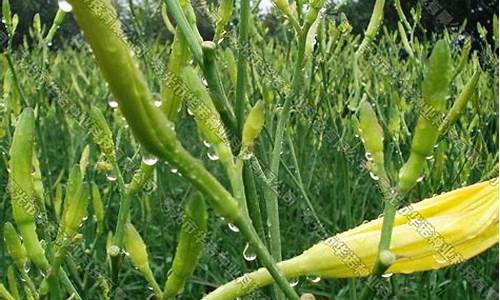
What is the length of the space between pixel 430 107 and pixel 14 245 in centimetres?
41

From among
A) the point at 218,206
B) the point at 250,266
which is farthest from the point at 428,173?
the point at 218,206

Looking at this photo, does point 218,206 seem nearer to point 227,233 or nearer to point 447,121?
point 447,121

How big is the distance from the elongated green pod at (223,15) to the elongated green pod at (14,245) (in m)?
0.26

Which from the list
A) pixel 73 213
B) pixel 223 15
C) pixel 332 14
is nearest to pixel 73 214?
pixel 73 213

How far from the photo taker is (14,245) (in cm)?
70

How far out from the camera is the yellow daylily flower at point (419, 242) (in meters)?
0.56

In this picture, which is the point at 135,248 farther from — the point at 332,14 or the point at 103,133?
the point at 332,14

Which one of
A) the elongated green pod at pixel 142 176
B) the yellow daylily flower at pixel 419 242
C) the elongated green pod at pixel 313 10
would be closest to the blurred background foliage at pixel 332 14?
the elongated green pod at pixel 313 10

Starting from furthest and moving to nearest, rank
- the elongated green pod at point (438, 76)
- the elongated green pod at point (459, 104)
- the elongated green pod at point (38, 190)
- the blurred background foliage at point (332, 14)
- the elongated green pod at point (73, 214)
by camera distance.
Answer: the blurred background foliage at point (332, 14)
the elongated green pod at point (38, 190)
the elongated green pod at point (73, 214)
the elongated green pod at point (459, 104)
the elongated green pod at point (438, 76)

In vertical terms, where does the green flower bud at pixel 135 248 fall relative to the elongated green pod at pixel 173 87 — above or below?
below

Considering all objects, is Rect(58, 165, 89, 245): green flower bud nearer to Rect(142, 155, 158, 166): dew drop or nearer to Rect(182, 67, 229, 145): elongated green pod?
Rect(142, 155, 158, 166): dew drop

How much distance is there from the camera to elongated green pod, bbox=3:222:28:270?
691 mm

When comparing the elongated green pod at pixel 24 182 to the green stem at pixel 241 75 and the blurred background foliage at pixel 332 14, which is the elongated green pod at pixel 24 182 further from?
the blurred background foliage at pixel 332 14

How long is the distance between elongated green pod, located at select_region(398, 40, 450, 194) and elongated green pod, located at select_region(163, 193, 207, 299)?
0.14 meters
